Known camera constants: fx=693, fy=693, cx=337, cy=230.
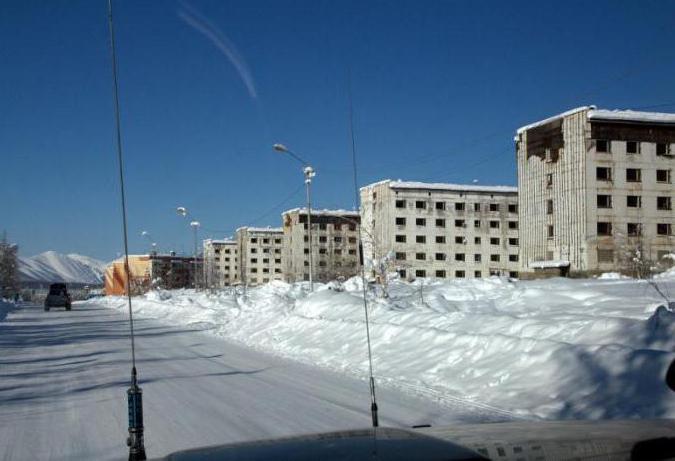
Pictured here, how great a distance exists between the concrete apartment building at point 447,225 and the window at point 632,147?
3483 cm

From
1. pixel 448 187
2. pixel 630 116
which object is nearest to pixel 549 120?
pixel 630 116

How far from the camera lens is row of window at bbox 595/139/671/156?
52.1 m

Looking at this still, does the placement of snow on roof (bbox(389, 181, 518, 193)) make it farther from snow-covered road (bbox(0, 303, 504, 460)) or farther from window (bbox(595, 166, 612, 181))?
snow-covered road (bbox(0, 303, 504, 460))

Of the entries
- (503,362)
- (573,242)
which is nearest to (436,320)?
(503,362)

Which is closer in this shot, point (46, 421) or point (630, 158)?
point (46, 421)

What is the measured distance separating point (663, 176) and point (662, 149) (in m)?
2.09

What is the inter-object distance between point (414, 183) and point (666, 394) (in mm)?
78877

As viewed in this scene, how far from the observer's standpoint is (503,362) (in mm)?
11547

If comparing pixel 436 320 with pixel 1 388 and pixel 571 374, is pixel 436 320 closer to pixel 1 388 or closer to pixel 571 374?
pixel 571 374

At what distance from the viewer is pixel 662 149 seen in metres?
53.8

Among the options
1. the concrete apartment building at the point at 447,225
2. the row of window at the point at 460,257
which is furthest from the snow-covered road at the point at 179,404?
the row of window at the point at 460,257

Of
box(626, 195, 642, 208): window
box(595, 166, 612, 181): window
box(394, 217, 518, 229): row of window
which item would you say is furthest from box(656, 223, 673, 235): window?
box(394, 217, 518, 229): row of window

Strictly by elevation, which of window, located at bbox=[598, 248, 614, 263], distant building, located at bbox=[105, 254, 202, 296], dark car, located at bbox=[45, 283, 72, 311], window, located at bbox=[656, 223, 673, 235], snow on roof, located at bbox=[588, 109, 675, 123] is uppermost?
snow on roof, located at bbox=[588, 109, 675, 123]

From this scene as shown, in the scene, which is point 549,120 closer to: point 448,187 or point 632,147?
point 632,147
